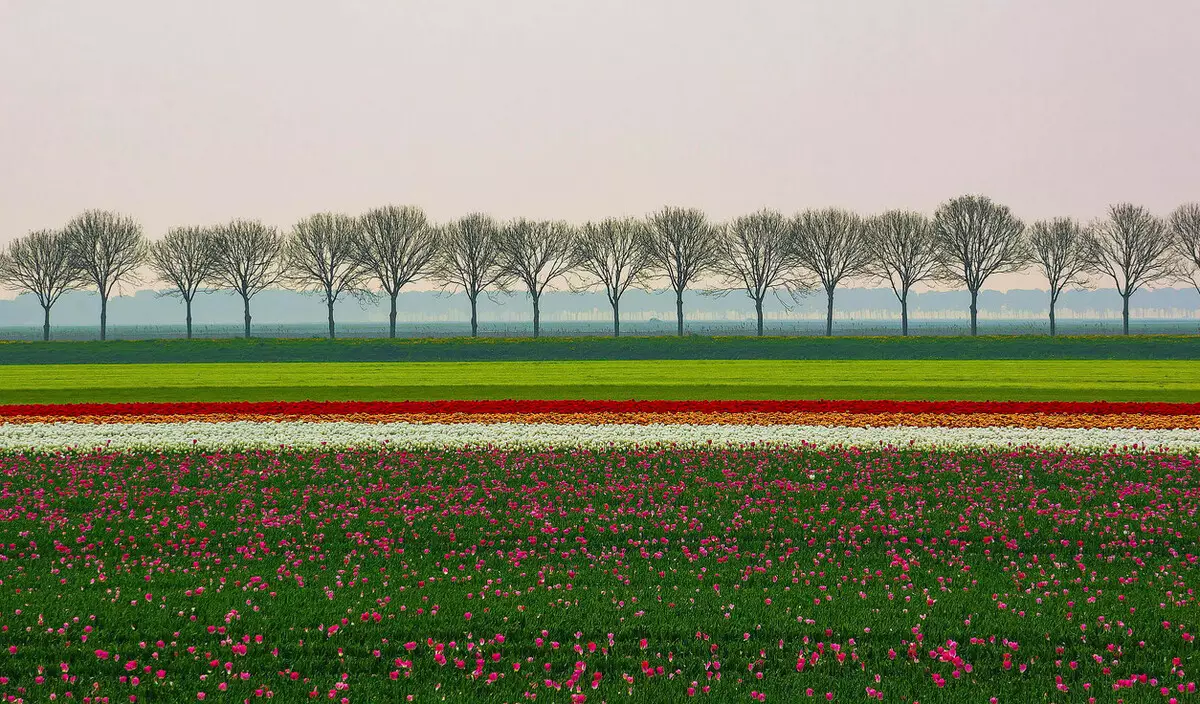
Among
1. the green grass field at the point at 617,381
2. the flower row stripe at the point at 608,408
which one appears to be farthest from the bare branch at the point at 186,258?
the flower row stripe at the point at 608,408

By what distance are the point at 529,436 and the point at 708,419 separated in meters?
6.05

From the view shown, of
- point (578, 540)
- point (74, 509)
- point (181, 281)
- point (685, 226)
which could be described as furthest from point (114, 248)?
point (578, 540)

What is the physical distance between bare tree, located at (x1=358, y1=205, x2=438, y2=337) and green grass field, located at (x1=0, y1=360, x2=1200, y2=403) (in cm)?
3312

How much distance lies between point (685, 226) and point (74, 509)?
82.4 meters

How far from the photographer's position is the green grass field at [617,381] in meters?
32.8

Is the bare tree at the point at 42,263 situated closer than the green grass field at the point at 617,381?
No

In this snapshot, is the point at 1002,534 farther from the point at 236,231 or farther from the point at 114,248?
the point at 114,248

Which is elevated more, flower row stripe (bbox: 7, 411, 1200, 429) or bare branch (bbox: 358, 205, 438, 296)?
bare branch (bbox: 358, 205, 438, 296)

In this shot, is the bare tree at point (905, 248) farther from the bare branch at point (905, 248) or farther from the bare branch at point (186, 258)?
the bare branch at point (186, 258)

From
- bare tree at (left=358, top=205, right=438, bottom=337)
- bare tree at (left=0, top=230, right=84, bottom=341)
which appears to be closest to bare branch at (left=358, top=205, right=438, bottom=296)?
bare tree at (left=358, top=205, right=438, bottom=337)

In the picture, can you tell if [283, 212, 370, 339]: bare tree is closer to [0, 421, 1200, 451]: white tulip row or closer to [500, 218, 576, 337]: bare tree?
[500, 218, 576, 337]: bare tree

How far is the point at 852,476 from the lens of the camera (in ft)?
50.9

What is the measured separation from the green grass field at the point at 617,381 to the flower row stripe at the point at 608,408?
475cm

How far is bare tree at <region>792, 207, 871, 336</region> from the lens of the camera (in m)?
90.5
